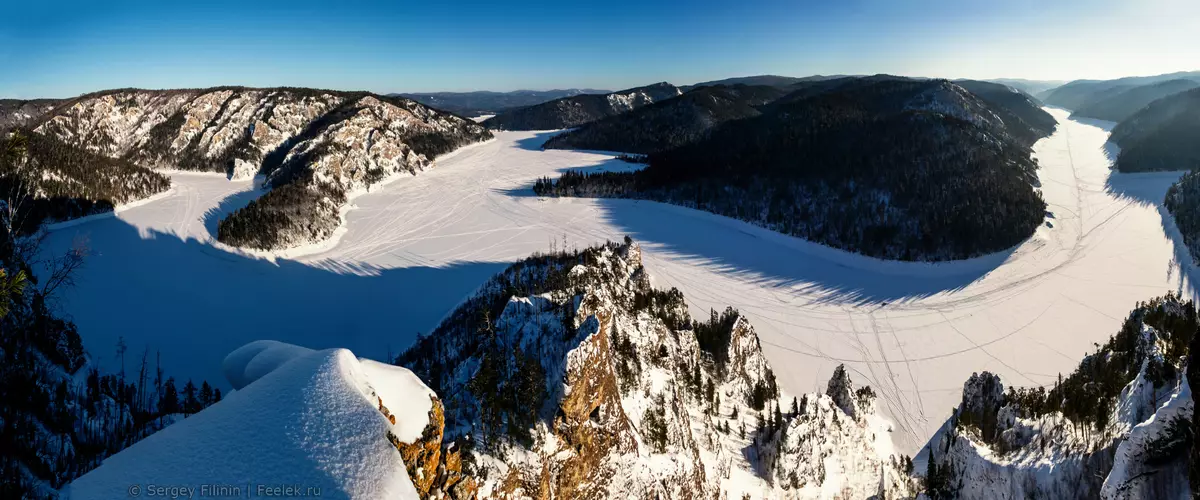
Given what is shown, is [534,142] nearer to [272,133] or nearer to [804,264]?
[272,133]

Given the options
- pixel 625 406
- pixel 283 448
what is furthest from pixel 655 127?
pixel 283 448

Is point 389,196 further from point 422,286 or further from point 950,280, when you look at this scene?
point 950,280

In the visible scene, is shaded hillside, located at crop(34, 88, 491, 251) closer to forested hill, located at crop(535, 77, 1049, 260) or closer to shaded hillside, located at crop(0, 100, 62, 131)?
shaded hillside, located at crop(0, 100, 62, 131)

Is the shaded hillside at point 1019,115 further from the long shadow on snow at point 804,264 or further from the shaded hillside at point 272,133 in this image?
the shaded hillside at point 272,133

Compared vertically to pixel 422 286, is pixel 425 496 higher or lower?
higher

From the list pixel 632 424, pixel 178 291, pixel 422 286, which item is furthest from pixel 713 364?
pixel 178 291

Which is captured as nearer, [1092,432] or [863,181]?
[1092,432]

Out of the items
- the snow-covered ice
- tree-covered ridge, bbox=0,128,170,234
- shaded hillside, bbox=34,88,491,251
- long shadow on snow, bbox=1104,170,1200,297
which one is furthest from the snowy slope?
tree-covered ridge, bbox=0,128,170,234
